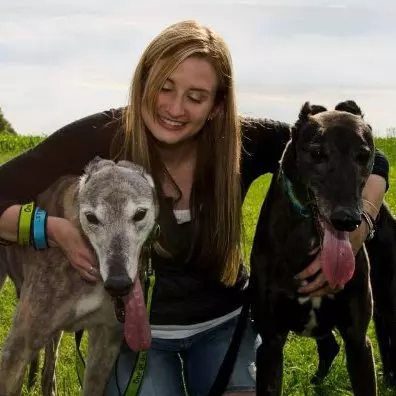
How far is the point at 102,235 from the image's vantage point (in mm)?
3213

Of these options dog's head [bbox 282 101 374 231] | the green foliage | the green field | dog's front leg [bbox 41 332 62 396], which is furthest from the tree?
dog's head [bbox 282 101 374 231]

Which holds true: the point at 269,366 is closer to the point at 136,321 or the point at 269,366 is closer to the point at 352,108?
the point at 136,321

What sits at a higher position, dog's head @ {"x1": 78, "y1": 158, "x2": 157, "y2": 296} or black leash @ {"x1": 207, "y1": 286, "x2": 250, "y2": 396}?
dog's head @ {"x1": 78, "y1": 158, "x2": 157, "y2": 296}

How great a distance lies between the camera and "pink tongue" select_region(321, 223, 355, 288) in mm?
3309

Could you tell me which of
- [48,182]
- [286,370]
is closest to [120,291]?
[48,182]

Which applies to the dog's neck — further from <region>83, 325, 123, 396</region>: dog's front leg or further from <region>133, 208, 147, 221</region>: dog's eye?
<region>83, 325, 123, 396</region>: dog's front leg

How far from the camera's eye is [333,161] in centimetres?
332

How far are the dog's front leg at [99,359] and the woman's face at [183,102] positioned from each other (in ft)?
3.42

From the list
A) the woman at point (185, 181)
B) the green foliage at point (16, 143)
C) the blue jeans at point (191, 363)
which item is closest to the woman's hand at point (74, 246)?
the woman at point (185, 181)

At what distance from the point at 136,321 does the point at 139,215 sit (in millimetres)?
490

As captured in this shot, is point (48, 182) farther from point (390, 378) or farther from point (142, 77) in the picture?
point (390, 378)

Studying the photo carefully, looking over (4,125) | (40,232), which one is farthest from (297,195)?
(4,125)

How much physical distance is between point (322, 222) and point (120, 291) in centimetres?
98

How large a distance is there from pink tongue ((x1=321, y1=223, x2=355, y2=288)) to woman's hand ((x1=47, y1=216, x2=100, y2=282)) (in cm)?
104
